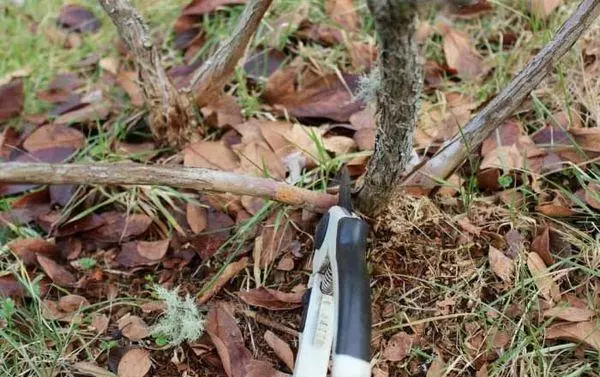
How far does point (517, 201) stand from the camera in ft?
4.59

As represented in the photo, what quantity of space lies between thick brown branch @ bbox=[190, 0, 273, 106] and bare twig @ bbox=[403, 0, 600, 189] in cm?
43

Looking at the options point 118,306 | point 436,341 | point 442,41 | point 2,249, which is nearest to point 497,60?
point 442,41

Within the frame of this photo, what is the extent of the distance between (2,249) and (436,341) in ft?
2.91

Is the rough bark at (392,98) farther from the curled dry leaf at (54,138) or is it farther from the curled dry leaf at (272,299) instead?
the curled dry leaf at (54,138)

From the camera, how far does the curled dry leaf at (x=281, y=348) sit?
127cm

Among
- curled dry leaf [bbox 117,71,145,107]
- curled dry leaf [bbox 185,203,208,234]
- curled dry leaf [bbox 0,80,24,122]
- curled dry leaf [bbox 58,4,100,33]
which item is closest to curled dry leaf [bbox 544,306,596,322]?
curled dry leaf [bbox 185,203,208,234]

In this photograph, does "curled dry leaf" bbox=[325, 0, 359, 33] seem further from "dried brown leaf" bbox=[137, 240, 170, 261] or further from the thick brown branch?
"dried brown leaf" bbox=[137, 240, 170, 261]

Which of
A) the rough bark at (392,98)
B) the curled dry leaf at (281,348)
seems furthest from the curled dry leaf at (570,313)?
the curled dry leaf at (281,348)

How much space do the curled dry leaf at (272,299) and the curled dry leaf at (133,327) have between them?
193 millimetres

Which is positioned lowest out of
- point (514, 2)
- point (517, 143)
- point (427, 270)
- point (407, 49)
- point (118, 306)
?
point (118, 306)

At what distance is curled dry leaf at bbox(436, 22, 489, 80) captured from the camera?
1.71m

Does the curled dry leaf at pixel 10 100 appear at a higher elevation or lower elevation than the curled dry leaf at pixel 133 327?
higher

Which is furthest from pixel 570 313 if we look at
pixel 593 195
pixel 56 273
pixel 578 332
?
pixel 56 273

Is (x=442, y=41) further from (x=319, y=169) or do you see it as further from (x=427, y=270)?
(x=427, y=270)
